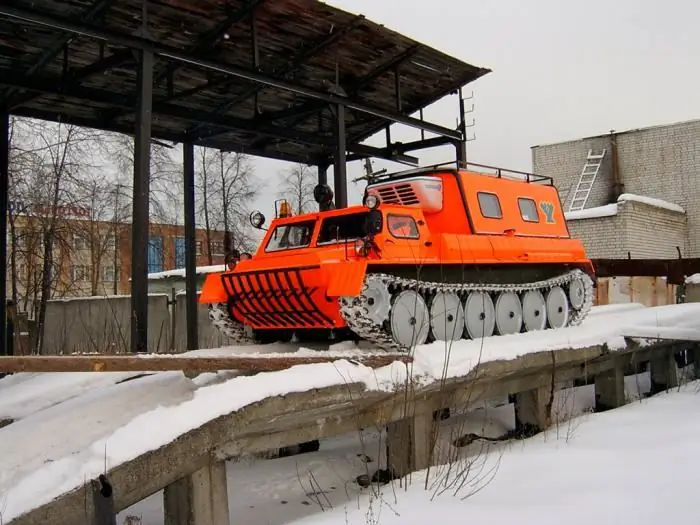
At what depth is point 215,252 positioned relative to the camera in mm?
32719

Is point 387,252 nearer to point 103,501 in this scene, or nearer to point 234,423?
point 234,423

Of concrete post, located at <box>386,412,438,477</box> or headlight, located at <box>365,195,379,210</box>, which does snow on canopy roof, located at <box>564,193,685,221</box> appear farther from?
concrete post, located at <box>386,412,438,477</box>

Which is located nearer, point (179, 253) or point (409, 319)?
point (409, 319)

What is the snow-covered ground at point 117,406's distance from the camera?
393 cm

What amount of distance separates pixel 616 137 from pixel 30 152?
20704mm

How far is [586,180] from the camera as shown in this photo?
26.2 metres

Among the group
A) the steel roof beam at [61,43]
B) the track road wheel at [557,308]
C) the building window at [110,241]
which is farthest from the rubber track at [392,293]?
the building window at [110,241]

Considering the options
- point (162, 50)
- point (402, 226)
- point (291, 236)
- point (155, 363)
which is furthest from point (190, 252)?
point (155, 363)

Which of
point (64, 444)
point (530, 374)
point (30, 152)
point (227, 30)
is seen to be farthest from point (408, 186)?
point (30, 152)

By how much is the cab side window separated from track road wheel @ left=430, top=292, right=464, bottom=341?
73cm

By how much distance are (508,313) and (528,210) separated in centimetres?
166

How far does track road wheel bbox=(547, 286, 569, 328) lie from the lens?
921 cm

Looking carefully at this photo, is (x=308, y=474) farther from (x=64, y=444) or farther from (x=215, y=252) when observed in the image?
(x=215, y=252)

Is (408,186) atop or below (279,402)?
atop
